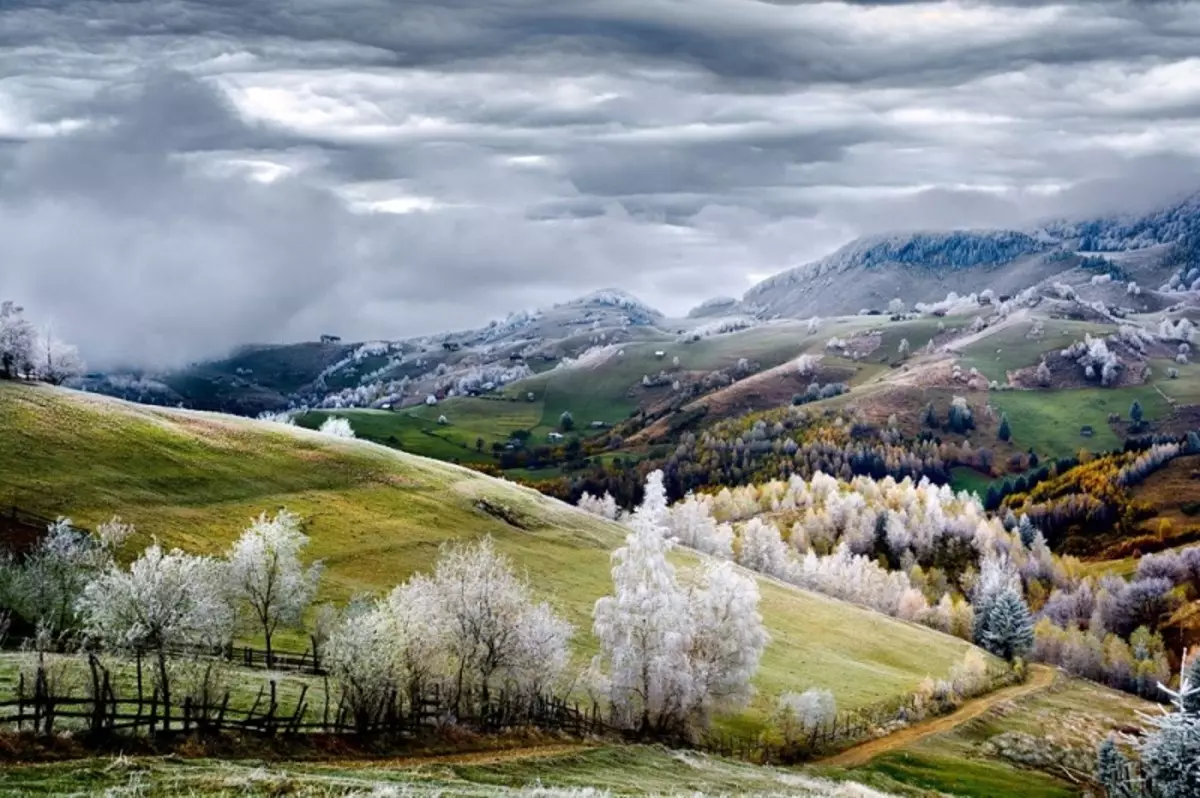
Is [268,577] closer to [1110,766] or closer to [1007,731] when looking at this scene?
[1110,766]

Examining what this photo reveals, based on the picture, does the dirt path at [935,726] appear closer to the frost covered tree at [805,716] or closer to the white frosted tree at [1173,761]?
the frost covered tree at [805,716]

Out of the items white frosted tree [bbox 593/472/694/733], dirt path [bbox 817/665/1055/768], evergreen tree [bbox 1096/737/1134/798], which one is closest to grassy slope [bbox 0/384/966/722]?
dirt path [bbox 817/665/1055/768]

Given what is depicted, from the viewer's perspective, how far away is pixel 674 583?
87812mm

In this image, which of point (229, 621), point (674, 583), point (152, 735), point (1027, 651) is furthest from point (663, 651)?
point (1027, 651)

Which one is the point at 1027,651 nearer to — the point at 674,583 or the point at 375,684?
the point at 674,583

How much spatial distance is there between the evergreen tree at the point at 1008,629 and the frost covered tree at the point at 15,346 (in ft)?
518

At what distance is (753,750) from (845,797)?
3291 centimetres

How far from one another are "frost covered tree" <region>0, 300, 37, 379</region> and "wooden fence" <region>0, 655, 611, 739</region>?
10516 cm

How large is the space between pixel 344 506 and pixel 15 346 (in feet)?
192

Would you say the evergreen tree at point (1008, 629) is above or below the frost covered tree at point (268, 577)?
below

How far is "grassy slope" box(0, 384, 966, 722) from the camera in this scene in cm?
11294

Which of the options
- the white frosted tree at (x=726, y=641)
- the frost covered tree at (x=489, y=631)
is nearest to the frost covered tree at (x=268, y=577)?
the frost covered tree at (x=489, y=631)

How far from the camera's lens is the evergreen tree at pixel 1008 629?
571 feet

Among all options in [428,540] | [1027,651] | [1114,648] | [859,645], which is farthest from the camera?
[1114,648]
